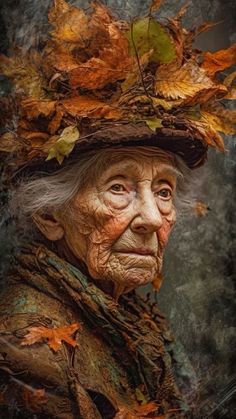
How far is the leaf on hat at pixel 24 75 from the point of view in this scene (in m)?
1.71

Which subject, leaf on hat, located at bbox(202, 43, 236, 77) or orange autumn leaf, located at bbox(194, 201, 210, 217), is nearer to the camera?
leaf on hat, located at bbox(202, 43, 236, 77)

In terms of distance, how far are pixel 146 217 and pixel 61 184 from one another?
8.7 inches

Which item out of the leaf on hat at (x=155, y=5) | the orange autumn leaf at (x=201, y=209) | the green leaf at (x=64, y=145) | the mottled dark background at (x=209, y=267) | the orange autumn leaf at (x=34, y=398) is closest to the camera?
the orange autumn leaf at (x=34, y=398)

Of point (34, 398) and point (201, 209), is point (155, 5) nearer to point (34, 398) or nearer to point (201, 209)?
point (201, 209)

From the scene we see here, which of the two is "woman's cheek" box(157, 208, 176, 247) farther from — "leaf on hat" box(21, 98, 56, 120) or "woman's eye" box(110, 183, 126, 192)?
"leaf on hat" box(21, 98, 56, 120)

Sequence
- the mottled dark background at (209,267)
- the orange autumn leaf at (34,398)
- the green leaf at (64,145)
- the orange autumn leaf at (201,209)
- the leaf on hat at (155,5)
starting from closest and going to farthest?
the orange autumn leaf at (34,398) → the green leaf at (64,145) → the leaf on hat at (155,5) → the mottled dark background at (209,267) → the orange autumn leaf at (201,209)

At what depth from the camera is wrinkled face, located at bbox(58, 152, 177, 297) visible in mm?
1699

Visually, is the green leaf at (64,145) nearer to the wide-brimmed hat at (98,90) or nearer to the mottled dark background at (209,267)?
the wide-brimmed hat at (98,90)

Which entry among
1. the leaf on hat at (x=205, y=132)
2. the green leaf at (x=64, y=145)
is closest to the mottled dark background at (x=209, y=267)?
the leaf on hat at (x=205, y=132)

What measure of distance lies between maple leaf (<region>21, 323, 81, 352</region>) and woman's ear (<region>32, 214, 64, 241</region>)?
24 centimetres

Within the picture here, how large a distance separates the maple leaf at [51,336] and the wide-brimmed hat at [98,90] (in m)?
0.37

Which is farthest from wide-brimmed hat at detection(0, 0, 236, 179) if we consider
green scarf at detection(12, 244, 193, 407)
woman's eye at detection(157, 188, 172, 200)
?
green scarf at detection(12, 244, 193, 407)

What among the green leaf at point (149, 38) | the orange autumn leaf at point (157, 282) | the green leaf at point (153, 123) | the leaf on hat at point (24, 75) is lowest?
the orange autumn leaf at point (157, 282)

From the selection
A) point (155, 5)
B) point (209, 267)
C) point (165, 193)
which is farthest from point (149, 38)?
point (209, 267)
